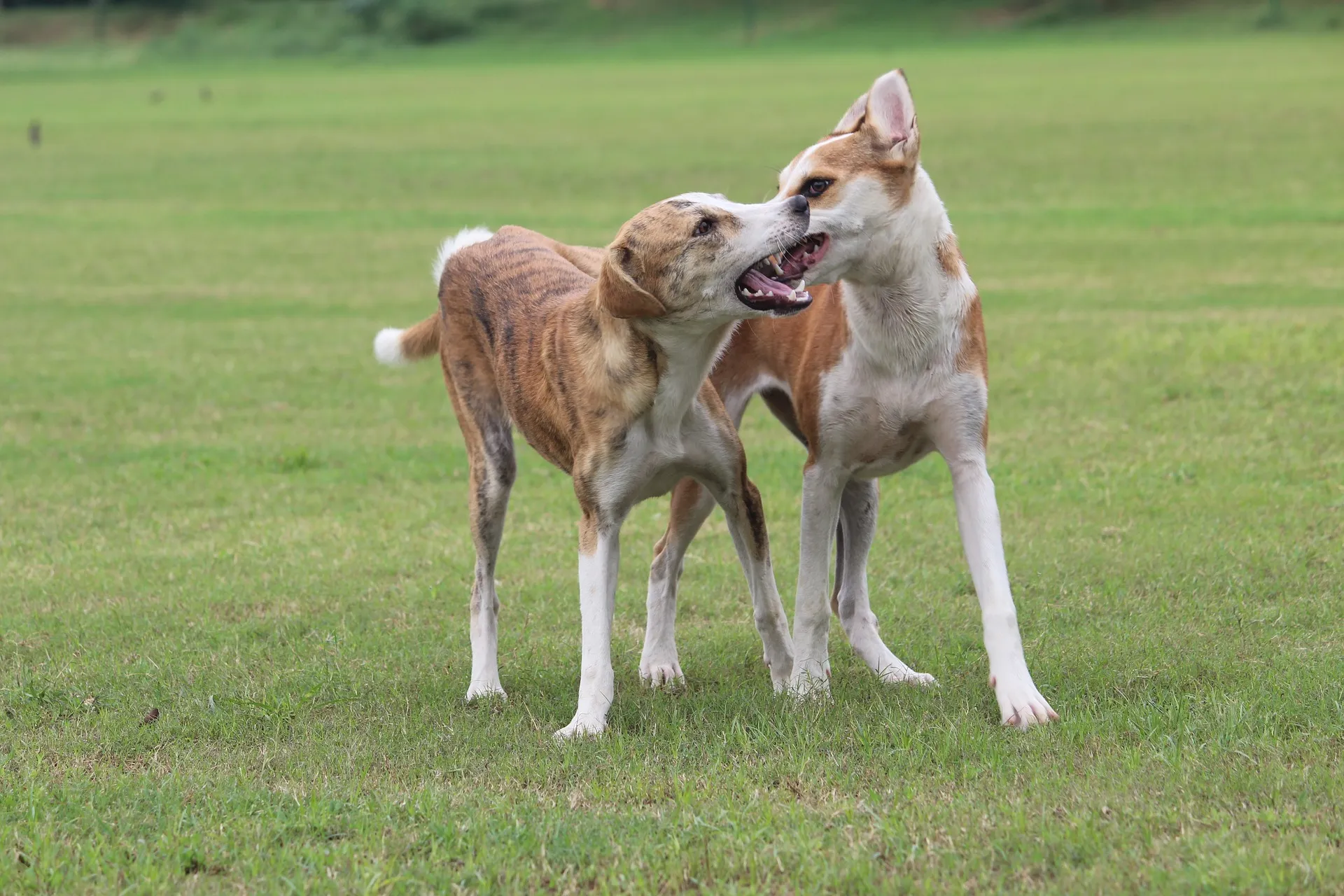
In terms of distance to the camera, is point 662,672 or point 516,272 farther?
point 516,272

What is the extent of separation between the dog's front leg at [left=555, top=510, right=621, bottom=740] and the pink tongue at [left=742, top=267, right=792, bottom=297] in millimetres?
971

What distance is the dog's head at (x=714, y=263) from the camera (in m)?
5.67

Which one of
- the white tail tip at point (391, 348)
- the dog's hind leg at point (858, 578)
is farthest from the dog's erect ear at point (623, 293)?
the white tail tip at point (391, 348)

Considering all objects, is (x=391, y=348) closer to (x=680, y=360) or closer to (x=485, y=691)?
(x=485, y=691)

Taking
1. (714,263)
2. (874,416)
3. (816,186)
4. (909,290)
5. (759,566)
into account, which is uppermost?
(816,186)

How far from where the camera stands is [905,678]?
6.48m

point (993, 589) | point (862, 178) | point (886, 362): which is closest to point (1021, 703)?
point (993, 589)

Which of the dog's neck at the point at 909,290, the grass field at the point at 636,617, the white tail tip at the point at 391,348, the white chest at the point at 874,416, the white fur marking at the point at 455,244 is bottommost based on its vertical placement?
the grass field at the point at 636,617

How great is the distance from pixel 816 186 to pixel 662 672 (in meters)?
2.05

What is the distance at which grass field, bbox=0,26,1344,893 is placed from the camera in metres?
4.59

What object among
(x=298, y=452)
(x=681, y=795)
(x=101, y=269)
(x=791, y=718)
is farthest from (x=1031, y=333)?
(x=101, y=269)

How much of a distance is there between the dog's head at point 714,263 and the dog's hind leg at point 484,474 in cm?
140

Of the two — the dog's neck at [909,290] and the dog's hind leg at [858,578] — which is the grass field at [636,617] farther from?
the dog's neck at [909,290]

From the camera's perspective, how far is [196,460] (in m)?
11.1
